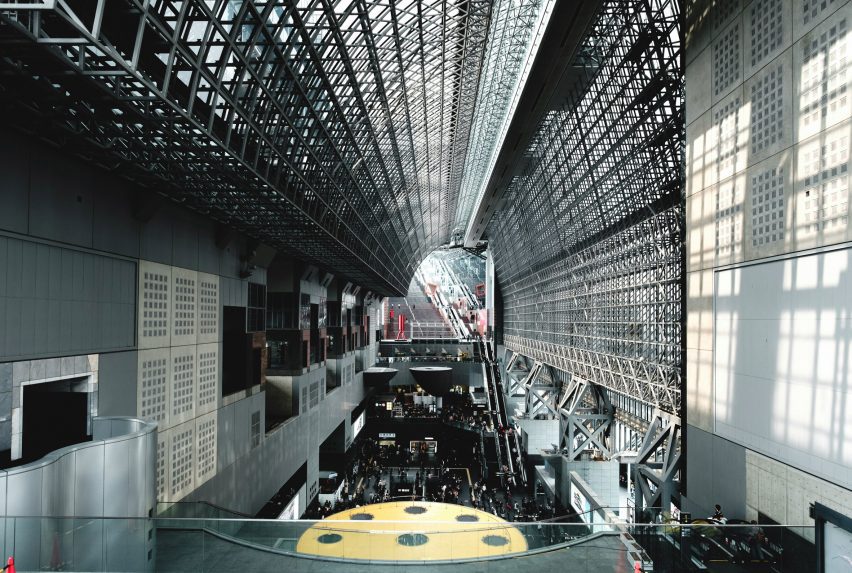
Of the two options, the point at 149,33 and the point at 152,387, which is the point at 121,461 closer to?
the point at 152,387

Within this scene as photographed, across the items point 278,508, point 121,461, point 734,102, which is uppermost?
point 734,102

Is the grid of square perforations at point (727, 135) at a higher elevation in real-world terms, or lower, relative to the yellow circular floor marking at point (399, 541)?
higher

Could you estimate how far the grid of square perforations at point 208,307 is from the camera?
66.3 feet

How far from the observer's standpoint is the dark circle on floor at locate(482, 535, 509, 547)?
1106cm

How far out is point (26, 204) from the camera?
11391 millimetres

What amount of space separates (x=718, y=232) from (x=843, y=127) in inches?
188

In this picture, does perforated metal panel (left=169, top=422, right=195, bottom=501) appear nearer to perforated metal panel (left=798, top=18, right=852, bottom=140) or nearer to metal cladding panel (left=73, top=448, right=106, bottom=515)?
metal cladding panel (left=73, top=448, right=106, bottom=515)

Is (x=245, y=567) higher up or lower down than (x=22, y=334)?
lower down

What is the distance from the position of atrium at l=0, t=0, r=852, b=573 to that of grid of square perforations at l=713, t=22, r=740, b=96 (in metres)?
0.15

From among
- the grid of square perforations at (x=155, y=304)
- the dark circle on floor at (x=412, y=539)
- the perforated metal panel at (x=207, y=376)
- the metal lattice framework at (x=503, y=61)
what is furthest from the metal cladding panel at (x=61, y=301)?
the metal lattice framework at (x=503, y=61)

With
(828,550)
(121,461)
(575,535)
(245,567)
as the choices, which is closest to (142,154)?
(121,461)

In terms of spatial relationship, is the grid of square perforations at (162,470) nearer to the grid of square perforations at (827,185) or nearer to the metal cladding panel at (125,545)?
the metal cladding panel at (125,545)

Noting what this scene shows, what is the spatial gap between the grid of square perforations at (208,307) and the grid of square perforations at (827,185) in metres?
17.1

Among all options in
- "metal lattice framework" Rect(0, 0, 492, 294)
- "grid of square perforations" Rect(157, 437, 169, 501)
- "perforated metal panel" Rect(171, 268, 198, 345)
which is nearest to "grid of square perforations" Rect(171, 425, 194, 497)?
"grid of square perforations" Rect(157, 437, 169, 501)
